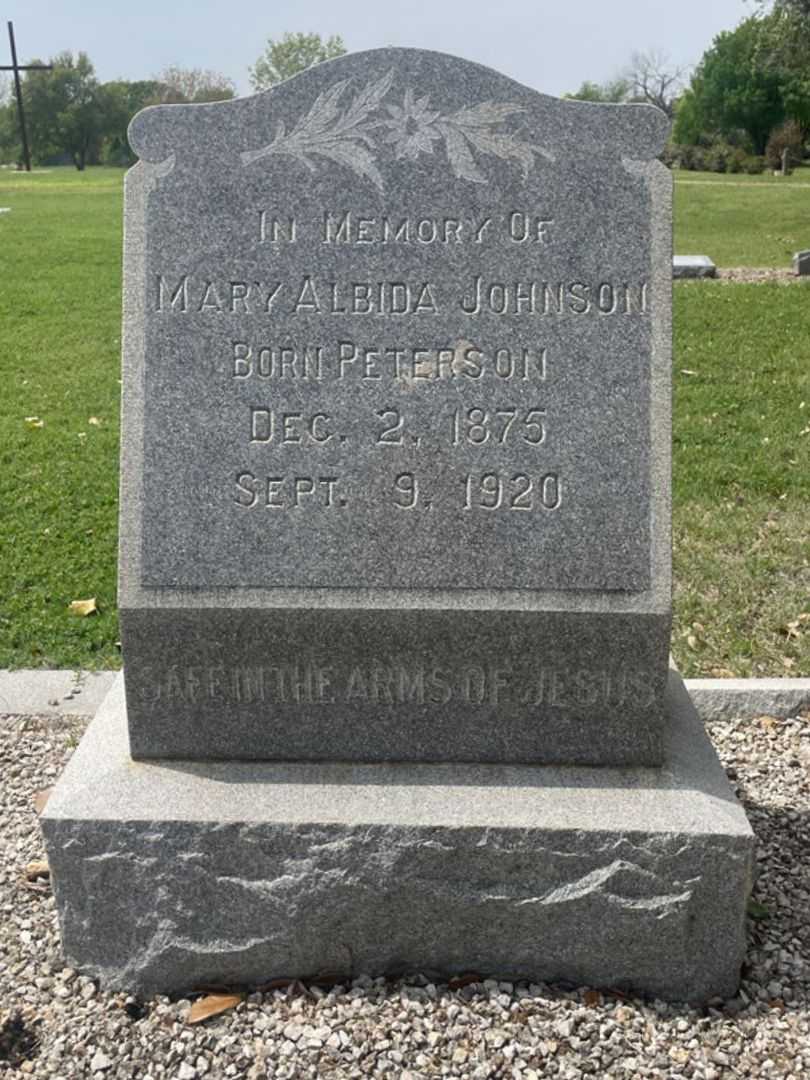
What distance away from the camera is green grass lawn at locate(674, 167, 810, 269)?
18875mm

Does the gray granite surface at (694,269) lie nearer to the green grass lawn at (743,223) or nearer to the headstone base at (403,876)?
the green grass lawn at (743,223)

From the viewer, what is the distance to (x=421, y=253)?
120 inches

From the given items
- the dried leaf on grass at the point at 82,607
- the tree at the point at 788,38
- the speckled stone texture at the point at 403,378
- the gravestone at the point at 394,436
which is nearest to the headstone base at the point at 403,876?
the gravestone at the point at 394,436

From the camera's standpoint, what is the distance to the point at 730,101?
64.2 meters

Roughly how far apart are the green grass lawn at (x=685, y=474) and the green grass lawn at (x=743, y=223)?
5.87 metres

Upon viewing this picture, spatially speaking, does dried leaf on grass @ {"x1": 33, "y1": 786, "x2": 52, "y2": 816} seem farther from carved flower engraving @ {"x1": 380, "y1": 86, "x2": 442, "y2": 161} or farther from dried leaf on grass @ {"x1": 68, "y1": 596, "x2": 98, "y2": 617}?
carved flower engraving @ {"x1": 380, "y1": 86, "x2": 442, "y2": 161}

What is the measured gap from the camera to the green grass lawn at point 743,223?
18875mm

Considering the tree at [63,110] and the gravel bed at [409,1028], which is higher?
the tree at [63,110]

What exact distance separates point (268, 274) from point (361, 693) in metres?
1.14

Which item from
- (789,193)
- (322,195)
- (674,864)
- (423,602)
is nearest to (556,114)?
(322,195)

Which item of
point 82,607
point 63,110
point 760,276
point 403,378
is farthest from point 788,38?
point 63,110

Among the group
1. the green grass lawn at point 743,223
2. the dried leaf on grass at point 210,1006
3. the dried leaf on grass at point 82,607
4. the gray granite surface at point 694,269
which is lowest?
the dried leaf on grass at point 210,1006

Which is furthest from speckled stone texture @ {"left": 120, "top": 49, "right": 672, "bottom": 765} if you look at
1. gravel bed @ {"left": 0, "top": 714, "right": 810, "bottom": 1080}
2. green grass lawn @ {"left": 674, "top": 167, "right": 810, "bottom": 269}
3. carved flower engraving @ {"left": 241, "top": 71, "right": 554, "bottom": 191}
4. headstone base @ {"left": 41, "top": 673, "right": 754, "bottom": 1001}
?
green grass lawn @ {"left": 674, "top": 167, "right": 810, "bottom": 269}

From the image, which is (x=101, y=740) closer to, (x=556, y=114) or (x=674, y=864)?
(x=674, y=864)
